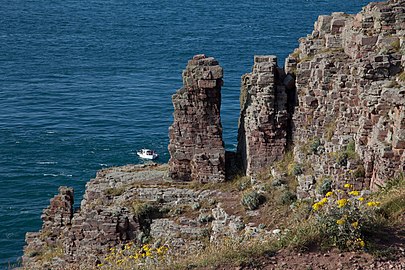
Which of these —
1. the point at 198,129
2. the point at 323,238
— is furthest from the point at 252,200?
the point at 323,238

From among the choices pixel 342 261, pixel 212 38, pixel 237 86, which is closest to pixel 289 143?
pixel 342 261

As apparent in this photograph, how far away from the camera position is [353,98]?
107ft

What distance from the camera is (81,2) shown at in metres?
188

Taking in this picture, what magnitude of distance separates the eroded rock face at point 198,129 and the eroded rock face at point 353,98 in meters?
4.25

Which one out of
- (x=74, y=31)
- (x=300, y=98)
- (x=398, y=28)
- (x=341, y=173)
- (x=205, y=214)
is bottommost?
(x=205, y=214)

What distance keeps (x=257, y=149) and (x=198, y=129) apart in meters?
3.32

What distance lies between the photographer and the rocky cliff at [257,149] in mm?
31125

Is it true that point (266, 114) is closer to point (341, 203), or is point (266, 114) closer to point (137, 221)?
point (137, 221)

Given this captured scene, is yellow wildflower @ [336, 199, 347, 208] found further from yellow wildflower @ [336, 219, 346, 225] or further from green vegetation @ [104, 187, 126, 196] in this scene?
green vegetation @ [104, 187, 126, 196]

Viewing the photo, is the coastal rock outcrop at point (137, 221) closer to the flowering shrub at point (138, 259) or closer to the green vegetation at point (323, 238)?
the flowering shrub at point (138, 259)

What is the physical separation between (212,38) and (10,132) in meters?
55.6

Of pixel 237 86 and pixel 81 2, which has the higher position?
pixel 81 2

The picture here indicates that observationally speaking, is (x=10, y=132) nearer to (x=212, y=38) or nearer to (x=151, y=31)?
(x=212, y=38)

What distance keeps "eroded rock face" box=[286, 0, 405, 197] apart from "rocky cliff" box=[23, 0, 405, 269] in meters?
0.06
